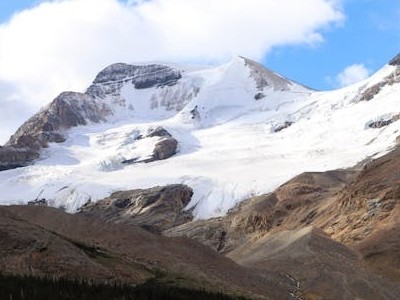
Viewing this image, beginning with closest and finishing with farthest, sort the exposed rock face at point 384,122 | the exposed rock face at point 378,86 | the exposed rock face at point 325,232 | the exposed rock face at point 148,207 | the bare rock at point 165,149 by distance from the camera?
the exposed rock face at point 325,232 < the exposed rock face at point 148,207 < the exposed rock face at point 384,122 < the exposed rock face at point 378,86 < the bare rock at point 165,149

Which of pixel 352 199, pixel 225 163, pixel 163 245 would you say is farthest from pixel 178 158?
pixel 163 245

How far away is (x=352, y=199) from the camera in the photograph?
298ft

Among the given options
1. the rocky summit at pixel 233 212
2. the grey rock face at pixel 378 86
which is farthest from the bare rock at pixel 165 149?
the grey rock face at pixel 378 86

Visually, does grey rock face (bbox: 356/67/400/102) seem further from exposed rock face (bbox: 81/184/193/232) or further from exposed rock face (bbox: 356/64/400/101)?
exposed rock face (bbox: 81/184/193/232)

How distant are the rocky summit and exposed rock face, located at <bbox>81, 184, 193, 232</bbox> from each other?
1.09 ft

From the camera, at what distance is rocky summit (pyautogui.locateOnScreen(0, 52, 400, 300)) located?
36719 mm

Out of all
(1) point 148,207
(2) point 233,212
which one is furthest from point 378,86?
(2) point 233,212

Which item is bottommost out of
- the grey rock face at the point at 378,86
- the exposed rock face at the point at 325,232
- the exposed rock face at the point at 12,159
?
the exposed rock face at the point at 325,232

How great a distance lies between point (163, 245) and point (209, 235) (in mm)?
53328

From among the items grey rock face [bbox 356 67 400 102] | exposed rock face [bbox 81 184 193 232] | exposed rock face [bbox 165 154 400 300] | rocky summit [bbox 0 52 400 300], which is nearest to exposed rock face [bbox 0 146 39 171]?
rocky summit [bbox 0 52 400 300]

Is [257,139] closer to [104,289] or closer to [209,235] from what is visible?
[209,235]

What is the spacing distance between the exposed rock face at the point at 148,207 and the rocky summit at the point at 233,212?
0.33 meters

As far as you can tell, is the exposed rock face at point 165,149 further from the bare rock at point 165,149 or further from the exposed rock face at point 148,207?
the exposed rock face at point 148,207

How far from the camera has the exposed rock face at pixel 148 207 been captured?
426 feet
